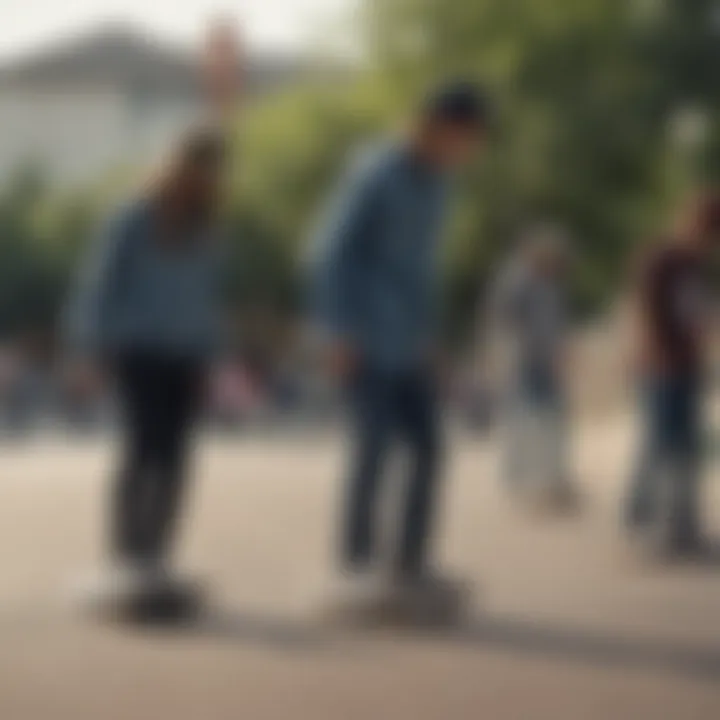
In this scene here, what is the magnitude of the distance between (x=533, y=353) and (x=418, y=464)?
321 millimetres

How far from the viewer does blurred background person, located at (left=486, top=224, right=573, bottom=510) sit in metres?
3.71

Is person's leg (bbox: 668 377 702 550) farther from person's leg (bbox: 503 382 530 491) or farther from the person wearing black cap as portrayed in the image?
the person wearing black cap

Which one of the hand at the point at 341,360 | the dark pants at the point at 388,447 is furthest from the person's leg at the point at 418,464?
the hand at the point at 341,360

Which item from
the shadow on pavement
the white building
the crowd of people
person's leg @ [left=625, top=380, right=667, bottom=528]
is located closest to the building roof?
the white building

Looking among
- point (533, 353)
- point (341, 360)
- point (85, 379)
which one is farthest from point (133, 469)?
point (533, 353)

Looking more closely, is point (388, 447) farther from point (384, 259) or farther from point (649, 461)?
point (649, 461)

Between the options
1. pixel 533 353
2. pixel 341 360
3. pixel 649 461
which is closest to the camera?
pixel 341 360

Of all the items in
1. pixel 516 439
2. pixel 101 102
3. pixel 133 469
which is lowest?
pixel 133 469

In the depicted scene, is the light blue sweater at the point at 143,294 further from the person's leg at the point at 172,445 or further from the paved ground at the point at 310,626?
the paved ground at the point at 310,626

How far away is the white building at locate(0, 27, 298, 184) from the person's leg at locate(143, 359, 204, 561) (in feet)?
1.38

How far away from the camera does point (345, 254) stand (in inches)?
146

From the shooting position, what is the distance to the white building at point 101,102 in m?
3.46

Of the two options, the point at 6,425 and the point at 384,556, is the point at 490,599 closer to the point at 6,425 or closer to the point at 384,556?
the point at 384,556

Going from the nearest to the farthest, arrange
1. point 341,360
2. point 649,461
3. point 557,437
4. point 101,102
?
1. point 101,102
2. point 341,360
3. point 557,437
4. point 649,461
